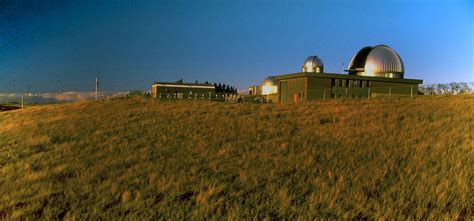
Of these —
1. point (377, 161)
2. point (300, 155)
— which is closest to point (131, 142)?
point (300, 155)

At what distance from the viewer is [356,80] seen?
38438 millimetres

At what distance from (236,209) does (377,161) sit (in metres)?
4.31

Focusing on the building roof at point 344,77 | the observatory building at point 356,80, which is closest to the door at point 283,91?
the observatory building at point 356,80

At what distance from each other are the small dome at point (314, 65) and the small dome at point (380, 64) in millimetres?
4383

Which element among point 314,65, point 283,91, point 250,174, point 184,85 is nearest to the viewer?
point 250,174

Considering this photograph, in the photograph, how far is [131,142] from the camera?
1070 centimetres

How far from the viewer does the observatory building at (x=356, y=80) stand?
35.8 meters

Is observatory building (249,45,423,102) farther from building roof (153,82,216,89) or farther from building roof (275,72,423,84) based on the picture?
building roof (153,82,216,89)

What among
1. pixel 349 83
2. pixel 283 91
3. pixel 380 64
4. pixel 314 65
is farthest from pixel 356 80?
pixel 314 65

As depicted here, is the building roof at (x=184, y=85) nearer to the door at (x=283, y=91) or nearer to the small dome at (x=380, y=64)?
the door at (x=283, y=91)

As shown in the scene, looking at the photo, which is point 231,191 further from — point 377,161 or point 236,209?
point 377,161

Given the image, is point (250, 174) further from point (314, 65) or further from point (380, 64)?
point (314, 65)

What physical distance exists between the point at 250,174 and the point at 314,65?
141ft

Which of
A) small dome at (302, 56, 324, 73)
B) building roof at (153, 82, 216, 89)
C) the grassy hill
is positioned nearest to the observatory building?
small dome at (302, 56, 324, 73)
